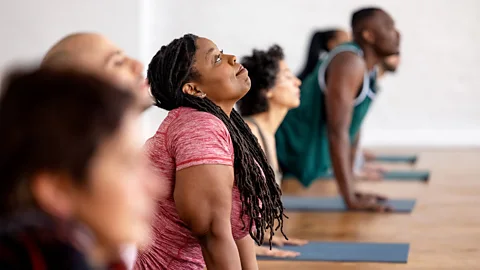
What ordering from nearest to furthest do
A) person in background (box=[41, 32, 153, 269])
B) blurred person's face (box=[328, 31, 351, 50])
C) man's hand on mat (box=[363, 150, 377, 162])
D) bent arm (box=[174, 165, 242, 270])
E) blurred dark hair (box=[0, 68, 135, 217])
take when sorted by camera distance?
1. blurred dark hair (box=[0, 68, 135, 217])
2. bent arm (box=[174, 165, 242, 270])
3. person in background (box=[41, 32, 153, 269])
4. blurred person's face (box=[328, 31, 351, 50])
5. man's hand on mat (box=[363, 150, 377, 162])

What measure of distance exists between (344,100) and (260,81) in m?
0.66

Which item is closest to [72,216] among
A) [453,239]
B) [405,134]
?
[453,239]

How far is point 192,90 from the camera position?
92.8 inches

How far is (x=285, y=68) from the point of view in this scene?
13.3 feet

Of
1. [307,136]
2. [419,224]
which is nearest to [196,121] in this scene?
[419,224]

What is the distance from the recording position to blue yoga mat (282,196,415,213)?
4.56 meters

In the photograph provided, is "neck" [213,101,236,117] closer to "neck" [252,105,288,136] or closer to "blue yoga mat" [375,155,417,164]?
"neck" [252,105,288,136]

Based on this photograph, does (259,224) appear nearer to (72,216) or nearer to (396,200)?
(72,216)

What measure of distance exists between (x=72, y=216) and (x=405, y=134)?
7176 mm

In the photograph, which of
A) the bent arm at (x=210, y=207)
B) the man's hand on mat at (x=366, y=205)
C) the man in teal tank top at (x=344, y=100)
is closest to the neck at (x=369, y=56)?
the man in teal tank top at (x=344, y=100)

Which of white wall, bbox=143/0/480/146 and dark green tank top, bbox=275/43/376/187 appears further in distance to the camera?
white wall, bbox=143/0/480/146

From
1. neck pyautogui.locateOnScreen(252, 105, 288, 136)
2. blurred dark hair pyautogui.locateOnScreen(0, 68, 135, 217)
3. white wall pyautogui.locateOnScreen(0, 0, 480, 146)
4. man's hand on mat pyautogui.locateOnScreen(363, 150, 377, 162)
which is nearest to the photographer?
blurred dark hair pyautogui.locateOnScreen(0, 68, 135, 217)

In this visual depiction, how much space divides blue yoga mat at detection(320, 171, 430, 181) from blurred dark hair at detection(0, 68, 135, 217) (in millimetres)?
4757

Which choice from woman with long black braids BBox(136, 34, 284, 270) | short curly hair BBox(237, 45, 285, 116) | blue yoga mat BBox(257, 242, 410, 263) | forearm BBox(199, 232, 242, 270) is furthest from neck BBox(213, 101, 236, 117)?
short curly hair BBox(237, 45, 285, 116)
